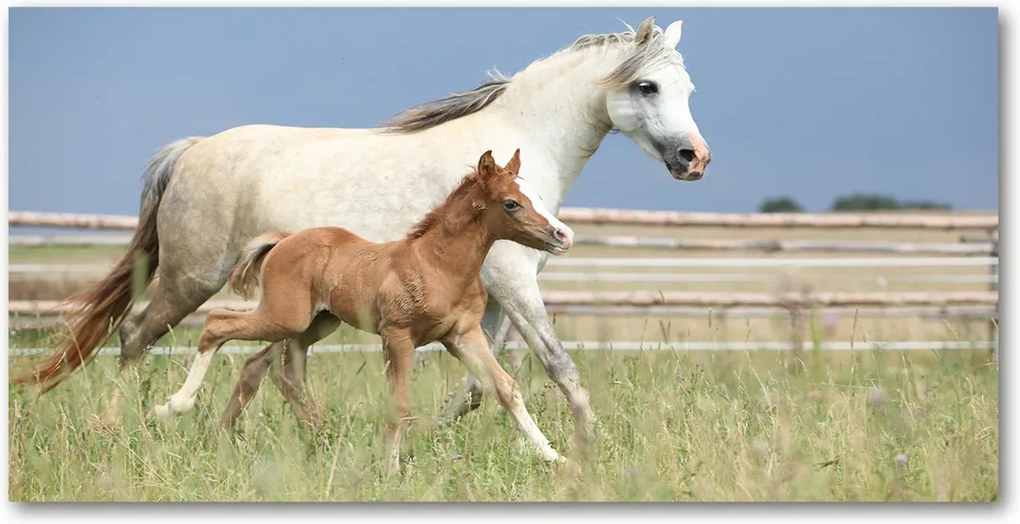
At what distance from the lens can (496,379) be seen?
349cm

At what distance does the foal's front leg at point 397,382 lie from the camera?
11.5ft

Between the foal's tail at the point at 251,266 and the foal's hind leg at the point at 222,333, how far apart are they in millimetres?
89

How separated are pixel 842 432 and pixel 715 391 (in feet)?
1.47

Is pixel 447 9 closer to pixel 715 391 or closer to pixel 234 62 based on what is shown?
pixel 234 62

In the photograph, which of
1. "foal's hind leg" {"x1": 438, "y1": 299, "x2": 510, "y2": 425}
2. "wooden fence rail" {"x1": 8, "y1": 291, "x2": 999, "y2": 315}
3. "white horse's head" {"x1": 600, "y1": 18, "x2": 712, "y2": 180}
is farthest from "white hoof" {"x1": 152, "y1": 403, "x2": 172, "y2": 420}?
"wooden fence rail" {"x1": 8, "y1": 291, "x2": 999, "y2": 315}

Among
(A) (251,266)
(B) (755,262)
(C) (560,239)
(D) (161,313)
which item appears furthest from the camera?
(B) (755,262)

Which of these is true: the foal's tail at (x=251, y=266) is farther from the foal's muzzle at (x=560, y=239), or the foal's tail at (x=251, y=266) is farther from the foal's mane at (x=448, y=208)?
the foal's muzzle at (x=560, y=239)

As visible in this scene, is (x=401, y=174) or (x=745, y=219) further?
(x=745, y=219)

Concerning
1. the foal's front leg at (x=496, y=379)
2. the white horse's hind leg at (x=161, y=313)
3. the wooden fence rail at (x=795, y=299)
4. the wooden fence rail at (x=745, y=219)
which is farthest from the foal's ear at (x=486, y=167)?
the wooden fence rail at (x=795, y=299)

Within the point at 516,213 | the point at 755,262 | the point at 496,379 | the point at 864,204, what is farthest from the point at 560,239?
the point at 755,262

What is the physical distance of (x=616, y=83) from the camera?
12.9ft

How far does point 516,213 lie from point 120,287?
6.23 ft

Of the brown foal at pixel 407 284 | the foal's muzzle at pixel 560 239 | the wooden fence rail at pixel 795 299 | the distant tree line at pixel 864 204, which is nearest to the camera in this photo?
the foal's muzzle at pixel 560 239

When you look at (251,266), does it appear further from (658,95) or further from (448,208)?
(658,95)
